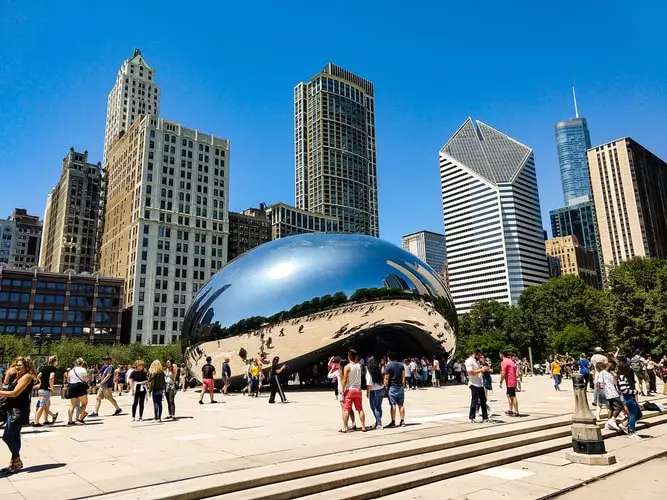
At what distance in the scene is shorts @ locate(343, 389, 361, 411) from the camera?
1002 centimetres

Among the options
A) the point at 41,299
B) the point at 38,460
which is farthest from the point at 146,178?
the point at 38,460

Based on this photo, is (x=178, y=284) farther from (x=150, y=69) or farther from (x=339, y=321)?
(x=339, y=321)

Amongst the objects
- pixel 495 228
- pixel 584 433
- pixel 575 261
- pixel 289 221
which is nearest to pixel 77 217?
pixel 289 221

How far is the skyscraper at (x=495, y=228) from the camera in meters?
174

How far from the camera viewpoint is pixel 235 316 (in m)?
19.2

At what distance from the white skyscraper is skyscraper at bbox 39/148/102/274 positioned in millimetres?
11315

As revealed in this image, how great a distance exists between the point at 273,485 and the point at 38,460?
4.28m

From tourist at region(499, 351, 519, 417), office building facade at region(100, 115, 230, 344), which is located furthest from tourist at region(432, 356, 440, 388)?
office building facade at region(100, 115, 230, 344)

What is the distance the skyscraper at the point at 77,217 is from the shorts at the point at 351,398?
13823 centimetres

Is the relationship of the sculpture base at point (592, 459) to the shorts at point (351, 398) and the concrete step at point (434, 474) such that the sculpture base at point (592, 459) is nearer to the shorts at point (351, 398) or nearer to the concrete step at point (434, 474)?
the concrete step at point (434, 474)

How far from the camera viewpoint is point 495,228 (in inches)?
7106

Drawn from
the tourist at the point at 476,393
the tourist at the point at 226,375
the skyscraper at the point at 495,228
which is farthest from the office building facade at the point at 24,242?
the tourist at the point at 476,393

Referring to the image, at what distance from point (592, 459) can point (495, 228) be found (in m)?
182

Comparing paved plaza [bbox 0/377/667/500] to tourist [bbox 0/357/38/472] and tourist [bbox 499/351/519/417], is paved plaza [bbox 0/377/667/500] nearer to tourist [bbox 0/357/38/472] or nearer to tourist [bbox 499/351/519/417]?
tourist [bbox 0/357/38/472]
